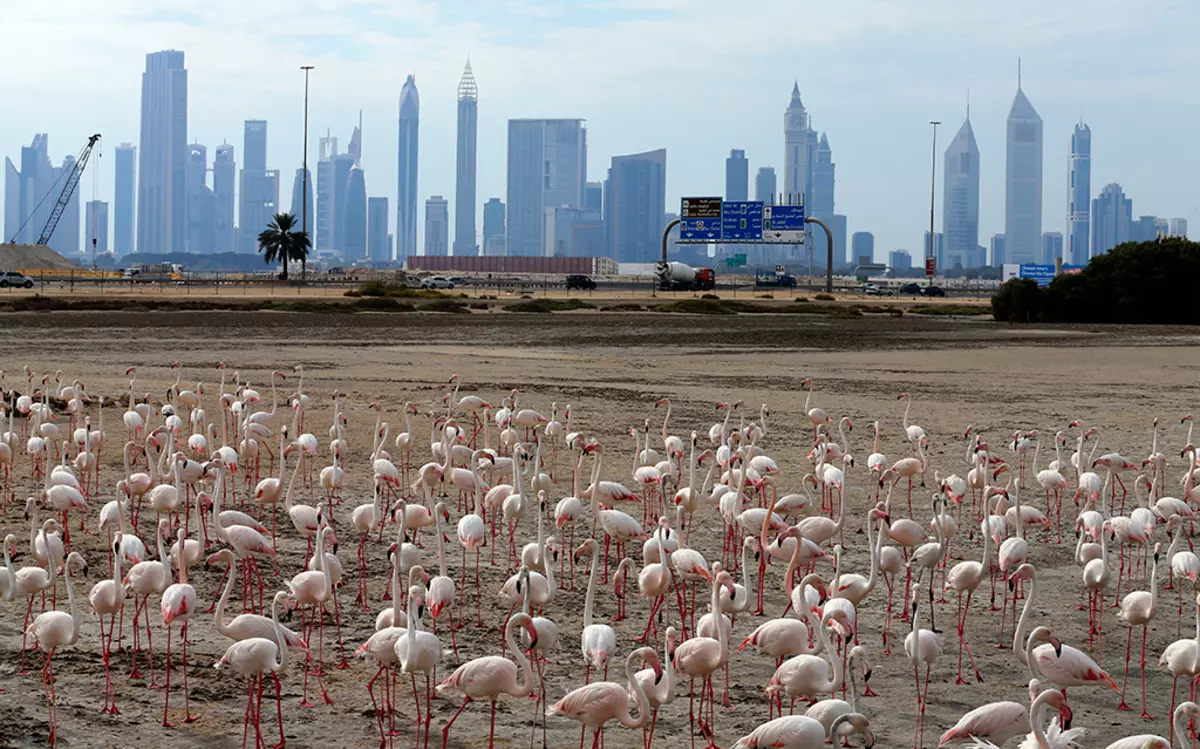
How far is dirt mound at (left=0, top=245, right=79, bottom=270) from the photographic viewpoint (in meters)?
126

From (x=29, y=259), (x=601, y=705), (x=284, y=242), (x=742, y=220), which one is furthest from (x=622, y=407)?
(x=29, y=259)

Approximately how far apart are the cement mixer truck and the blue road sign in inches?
220

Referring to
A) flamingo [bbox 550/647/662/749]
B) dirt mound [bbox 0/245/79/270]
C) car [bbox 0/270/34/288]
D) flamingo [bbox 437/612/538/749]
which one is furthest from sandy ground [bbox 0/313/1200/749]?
dirt mound [bbox 0/245/79/270]

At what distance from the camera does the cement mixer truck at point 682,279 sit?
107194 millimetres

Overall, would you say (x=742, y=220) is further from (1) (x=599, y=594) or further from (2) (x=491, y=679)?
(2) (x=491, y=679)

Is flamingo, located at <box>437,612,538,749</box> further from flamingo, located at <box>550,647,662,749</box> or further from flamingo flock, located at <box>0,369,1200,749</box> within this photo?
flamingo, located at <box>550,647,662,749</box>

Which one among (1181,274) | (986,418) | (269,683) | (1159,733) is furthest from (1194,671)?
(1181,274)

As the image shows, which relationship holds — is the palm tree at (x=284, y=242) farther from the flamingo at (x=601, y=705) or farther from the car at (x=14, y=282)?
the flamingo at (x=601, y=705)

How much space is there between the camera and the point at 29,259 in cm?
13038

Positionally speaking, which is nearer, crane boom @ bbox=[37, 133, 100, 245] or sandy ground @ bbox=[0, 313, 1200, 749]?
sandy ground @ bbox=[0, 313, 1200, 749]

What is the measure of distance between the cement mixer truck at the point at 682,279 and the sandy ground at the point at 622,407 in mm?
47575

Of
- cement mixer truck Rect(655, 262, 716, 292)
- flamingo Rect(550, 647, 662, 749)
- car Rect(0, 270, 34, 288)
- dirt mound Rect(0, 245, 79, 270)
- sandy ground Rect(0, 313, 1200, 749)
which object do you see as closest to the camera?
flamingo Rect(550, 647, 662, 749)

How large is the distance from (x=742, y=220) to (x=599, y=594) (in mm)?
94058

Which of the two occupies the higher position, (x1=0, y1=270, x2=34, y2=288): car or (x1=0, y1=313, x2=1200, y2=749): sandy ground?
(x1=0, y1=270, x2=34, y2=288): car
